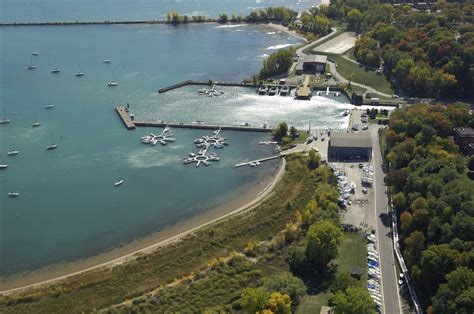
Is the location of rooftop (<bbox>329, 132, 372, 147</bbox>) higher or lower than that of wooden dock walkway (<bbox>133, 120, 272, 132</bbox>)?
higher

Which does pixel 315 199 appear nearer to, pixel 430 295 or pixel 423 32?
pixel 430 295

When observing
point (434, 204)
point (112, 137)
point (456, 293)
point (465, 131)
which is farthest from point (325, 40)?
point (456, 293)

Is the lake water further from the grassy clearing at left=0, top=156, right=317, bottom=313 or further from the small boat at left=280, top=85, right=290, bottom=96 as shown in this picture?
the grassy clearing at left=0, top=156, right=317, bottom=313

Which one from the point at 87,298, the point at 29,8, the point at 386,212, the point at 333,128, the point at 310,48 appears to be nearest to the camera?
the point at 87,298

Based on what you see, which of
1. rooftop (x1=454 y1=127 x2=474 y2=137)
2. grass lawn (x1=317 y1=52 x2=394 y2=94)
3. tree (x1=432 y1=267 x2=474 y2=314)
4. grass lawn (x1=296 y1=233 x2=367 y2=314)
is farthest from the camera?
grass lawn (x1=317 y1=52 x2=394 y2=94)

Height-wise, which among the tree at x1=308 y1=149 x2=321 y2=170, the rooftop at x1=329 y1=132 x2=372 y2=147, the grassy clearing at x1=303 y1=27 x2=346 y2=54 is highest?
the grassy clearing at x1=303 y1=27 x2=346 y2=54

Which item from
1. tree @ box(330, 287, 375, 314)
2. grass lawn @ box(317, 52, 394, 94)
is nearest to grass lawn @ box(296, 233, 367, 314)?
tree @ box(330, 287, 375, 314)

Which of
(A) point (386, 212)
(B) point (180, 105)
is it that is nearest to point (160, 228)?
(A) point (386, 212)
